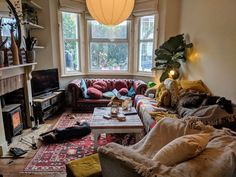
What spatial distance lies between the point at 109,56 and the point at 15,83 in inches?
105

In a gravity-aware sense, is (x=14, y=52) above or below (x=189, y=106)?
above

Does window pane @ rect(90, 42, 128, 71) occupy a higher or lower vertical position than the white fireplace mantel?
higher

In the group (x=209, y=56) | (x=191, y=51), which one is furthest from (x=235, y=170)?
(x=191, y=51)

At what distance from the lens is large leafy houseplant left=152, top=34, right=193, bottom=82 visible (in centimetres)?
383

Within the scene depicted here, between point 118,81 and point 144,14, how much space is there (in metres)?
1.82

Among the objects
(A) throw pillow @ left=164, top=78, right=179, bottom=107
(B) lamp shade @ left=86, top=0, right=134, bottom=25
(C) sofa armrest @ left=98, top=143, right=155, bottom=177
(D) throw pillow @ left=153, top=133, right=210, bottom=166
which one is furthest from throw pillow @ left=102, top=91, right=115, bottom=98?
(D) throw pillow @ left=153, top=133, right=210, bottom=166

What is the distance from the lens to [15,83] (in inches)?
120

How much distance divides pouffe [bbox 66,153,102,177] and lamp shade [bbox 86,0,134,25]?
5.72ft

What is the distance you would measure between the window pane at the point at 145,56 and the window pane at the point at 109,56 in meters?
0.42

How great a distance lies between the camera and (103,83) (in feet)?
15.6

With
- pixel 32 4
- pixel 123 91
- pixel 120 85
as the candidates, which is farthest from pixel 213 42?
pixel 32 4

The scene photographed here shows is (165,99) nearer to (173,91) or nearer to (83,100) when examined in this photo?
(173,91)


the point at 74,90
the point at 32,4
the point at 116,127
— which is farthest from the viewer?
the point at 74,90

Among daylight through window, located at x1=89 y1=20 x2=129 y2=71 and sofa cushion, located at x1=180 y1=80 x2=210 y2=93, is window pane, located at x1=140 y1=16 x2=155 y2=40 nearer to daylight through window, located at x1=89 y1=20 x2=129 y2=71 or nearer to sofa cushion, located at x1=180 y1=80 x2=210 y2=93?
daylight through window, located at x1=89 y1=20 x2=129 y2=71
